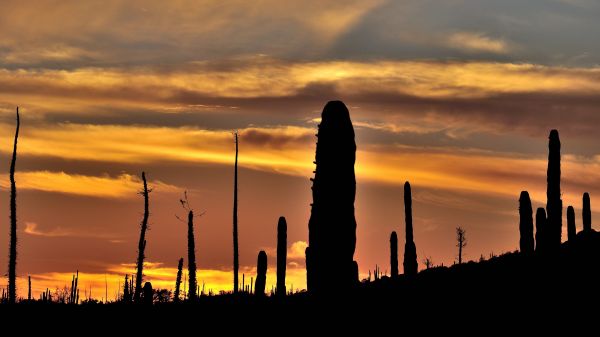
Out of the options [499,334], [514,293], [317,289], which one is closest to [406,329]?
[499,334]

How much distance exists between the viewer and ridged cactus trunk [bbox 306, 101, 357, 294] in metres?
22.2

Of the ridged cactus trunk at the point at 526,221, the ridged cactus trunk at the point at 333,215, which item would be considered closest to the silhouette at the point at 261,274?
the ridged cactus trunk at the point at 333,215

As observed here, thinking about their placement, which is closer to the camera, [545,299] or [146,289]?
[545,299]

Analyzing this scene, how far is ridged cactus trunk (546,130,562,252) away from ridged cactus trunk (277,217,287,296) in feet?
35.6

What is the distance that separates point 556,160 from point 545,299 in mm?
14826

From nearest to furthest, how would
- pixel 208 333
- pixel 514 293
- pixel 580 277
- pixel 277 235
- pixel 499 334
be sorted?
pixel 499 334 < pixel 208 333 < pixel 514 293 < pixel 580 277 < pixel 277 235

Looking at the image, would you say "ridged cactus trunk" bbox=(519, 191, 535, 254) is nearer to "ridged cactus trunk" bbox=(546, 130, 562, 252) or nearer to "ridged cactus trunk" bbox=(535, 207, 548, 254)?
"ridged cactus trunk" bbox=(535, 207, 548, 254)

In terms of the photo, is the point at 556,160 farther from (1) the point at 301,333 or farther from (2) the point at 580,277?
(1) the point at 301,333

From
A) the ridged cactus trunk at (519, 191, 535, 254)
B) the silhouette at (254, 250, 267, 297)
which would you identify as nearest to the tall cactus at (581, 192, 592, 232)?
the ridged cactus trunk at (519, 191, 535, 254)

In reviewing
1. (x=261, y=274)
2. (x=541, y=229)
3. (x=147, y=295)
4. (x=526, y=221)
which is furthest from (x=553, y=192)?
(x=147, y=295)

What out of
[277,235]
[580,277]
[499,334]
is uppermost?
[277,235]

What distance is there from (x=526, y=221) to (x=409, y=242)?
22.0 feet

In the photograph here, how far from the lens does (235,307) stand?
25906 millimetres

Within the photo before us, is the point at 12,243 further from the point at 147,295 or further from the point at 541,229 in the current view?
the point at 541,229
